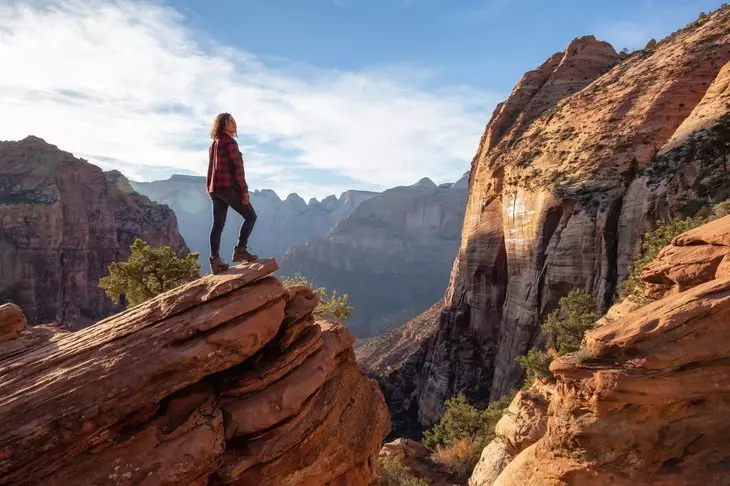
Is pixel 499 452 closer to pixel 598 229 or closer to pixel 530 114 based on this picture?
pixel 598 229

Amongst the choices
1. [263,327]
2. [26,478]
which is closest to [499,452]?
[263,327]

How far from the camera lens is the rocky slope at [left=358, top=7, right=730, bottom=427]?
34.0 m

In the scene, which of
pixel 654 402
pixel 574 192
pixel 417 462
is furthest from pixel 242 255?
pixel 574 192

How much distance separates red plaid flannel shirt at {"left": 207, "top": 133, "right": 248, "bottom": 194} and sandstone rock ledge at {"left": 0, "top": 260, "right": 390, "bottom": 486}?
2.16 metres

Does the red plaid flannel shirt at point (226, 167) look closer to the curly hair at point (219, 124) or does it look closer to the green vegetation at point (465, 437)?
the curly hair at point (219, 124)

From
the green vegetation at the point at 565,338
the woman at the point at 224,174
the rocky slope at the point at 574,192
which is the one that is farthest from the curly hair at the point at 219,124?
the rocky slope at the point at 574,192

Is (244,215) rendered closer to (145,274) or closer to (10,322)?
(10,322)

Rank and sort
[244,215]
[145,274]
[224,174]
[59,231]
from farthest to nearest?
[59,231], [145,274], [244,215], [224,174]

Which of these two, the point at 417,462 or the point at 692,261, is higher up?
the point at 692,261

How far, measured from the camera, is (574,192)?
39.7 metres

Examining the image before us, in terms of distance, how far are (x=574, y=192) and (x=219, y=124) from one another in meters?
37.7

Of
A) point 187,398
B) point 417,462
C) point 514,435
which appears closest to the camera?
point 187,398

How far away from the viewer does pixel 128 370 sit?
8609 mm

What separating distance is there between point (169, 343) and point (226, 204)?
12.2 feet
